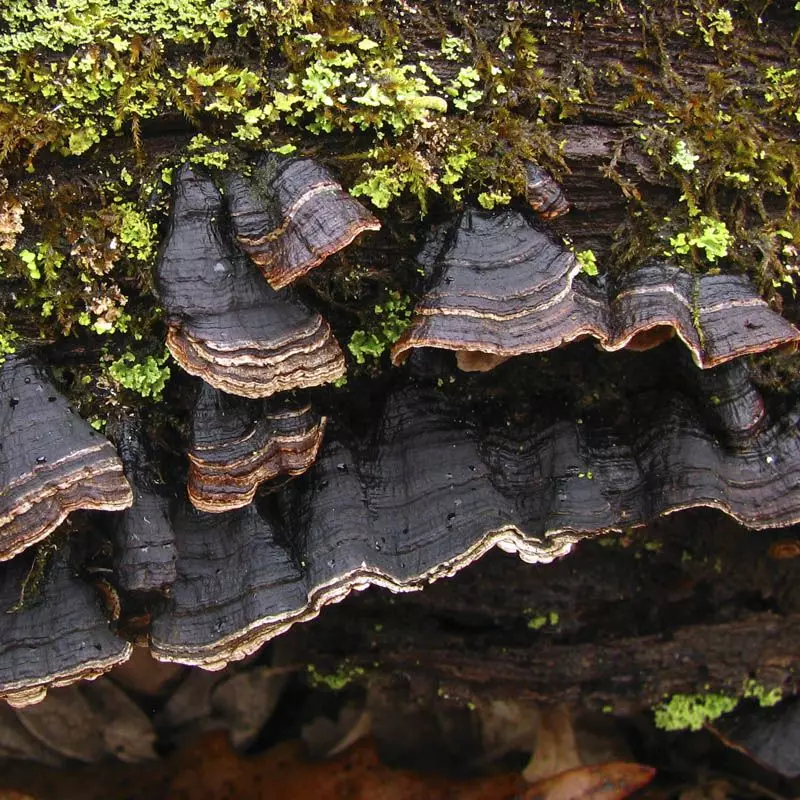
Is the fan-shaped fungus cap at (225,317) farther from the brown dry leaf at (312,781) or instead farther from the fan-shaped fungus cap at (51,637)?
the brown dry leaf at (312,781)

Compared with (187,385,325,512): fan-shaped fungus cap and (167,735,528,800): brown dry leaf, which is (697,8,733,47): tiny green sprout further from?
(167,735,528,800): brown dry leaf

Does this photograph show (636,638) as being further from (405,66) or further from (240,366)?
(405,66)

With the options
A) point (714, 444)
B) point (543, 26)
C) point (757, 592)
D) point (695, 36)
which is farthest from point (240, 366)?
point (757, 592)

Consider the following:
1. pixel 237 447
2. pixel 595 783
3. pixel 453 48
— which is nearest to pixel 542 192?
pixel 453 48

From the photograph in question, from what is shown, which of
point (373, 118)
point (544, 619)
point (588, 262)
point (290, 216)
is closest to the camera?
point (290, 216)

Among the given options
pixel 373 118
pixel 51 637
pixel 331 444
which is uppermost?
pixel 373 118

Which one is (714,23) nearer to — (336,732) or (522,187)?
(522,187)

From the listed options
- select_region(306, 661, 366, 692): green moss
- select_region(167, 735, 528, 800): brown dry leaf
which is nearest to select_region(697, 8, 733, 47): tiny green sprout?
select_region(306, 661, 366, 692): green moss
